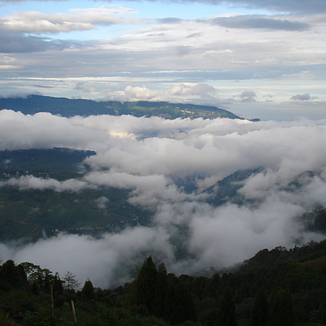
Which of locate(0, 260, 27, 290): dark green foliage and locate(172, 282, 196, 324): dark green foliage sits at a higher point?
locate(0, 260, 27, 290): dark green foliage

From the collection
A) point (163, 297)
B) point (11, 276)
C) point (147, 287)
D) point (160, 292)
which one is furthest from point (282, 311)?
point (11, 276)

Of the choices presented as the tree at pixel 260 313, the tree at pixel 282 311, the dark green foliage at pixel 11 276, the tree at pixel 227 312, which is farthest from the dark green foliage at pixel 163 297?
the dark green foliage at pixel 11 276

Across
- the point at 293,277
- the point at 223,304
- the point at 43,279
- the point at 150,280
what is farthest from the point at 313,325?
the point at 43,279

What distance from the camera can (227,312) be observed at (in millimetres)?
55562

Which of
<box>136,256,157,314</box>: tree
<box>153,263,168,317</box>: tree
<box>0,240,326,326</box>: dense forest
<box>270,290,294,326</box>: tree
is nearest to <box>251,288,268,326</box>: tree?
<box>0,240,326,326</box>: dense forest

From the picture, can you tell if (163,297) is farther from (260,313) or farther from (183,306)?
(260,313)

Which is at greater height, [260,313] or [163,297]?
[163,297]

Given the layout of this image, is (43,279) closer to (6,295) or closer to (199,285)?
(6,295)

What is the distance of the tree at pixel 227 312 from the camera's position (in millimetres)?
55188

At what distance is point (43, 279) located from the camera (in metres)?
85.9

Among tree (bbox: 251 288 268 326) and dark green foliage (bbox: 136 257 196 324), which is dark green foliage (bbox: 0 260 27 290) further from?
tree (bbox: 251 288 268 326)

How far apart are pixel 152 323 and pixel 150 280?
2276 centimetres

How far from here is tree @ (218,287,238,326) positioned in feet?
181

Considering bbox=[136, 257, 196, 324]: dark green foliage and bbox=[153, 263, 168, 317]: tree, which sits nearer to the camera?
bbox=[136, 257, 196, 324]: dark green foliage
